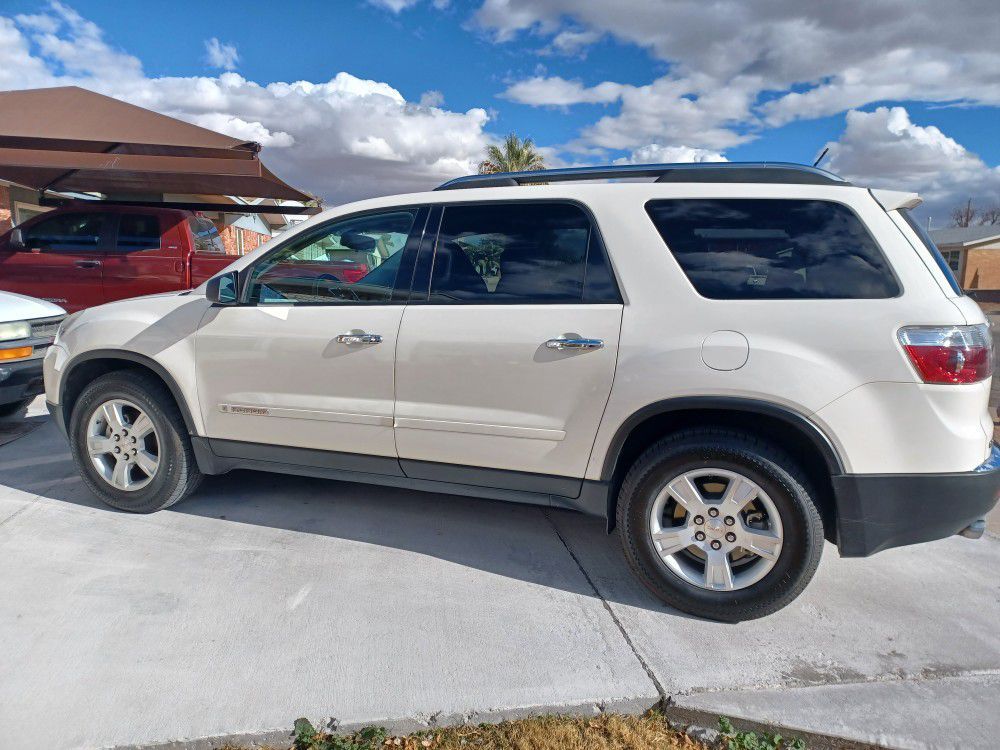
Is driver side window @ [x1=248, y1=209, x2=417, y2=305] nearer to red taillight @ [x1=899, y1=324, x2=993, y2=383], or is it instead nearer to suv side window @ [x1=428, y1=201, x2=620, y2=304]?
suv side window @ [x1=428, y1=201, x2=620, y2=304]

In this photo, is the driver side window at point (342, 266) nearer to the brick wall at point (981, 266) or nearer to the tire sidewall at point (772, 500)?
the tire sidewall at point (772, 500)

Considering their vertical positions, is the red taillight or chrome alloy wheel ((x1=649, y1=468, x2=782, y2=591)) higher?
the red taillight

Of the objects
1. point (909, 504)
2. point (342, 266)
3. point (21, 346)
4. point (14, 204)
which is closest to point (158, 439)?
point (342, 266)

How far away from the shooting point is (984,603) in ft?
10.6

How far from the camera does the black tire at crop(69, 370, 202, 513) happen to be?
3.84m

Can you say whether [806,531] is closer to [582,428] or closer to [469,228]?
[582,428]

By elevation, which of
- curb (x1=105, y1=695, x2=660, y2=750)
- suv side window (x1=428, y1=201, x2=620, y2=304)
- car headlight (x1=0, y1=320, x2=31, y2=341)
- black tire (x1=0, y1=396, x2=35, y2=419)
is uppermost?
suv side window (x1=428, y1=201, x2=620, y2=304)

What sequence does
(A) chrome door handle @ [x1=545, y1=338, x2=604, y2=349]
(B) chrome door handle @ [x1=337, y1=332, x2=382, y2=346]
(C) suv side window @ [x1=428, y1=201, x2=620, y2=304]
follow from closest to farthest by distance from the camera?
(A) chrome door handle @ [x1=545, y1=338, x2=604, y2=349]
(C) suv side window @ [x1=428, y1=201, x2=620, y2=304]
(B) chrome door handle @ [x1=337, y1=332, x2=382, y2=346]

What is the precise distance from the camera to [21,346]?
5.17 meters

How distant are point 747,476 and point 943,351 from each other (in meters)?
0.85

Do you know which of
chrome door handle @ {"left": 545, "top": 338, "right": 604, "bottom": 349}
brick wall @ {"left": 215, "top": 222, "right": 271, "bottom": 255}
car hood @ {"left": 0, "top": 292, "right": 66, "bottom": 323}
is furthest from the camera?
brick wall @ {"left": 215, "top": 222, "right": 271, "bottom": 255}

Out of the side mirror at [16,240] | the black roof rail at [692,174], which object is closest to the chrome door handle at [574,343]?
the black roof rail at [692,174]

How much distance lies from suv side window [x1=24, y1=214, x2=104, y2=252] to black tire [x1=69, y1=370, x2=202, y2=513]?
17.2 ft

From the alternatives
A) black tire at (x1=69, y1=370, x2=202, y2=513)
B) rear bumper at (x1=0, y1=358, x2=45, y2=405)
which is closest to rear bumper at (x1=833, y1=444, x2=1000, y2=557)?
black tire at (x1=69, y1=370, x2=202, y2=513)
